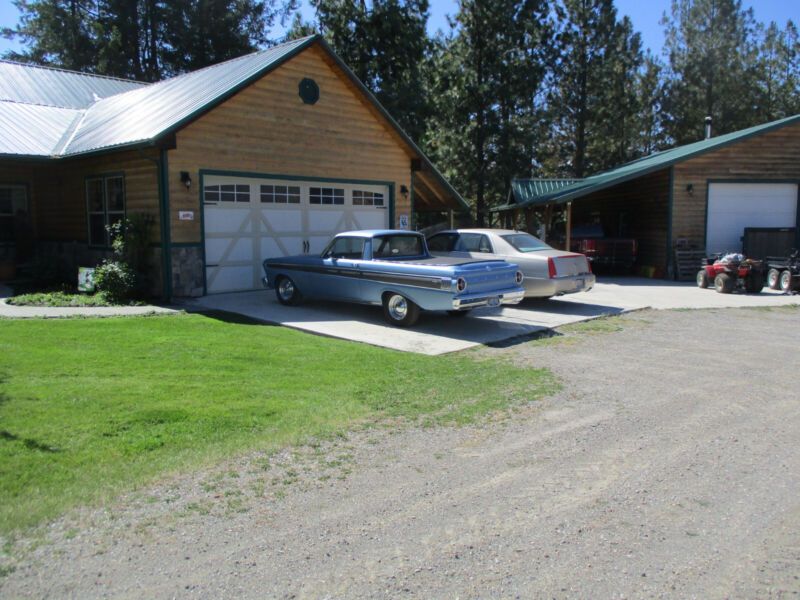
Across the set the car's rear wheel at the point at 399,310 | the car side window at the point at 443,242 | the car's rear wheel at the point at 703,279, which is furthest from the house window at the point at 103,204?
the car's rear wheel at the point at 703,279

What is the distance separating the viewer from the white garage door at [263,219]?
14.4 meters

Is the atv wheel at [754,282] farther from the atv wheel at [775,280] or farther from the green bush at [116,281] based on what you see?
the green bush at [116,281]

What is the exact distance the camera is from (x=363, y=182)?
17219mm

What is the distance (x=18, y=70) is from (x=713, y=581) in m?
24.2

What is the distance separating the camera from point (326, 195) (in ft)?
54.5

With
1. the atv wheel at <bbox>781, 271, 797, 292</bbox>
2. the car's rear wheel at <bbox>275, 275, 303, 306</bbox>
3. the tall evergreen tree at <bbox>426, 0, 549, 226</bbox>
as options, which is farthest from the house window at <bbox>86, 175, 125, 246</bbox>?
the tall evergreen tree at <bbox>426, 0, 549, 226</bbox>

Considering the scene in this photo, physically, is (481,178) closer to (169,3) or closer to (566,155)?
(566,155)

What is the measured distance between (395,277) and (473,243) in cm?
395

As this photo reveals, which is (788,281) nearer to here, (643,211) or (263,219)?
(643,211)

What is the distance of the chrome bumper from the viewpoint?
10086 mm

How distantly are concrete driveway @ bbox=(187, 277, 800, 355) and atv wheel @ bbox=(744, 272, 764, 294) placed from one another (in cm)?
19

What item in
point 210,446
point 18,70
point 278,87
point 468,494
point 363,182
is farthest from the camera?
point 18,70

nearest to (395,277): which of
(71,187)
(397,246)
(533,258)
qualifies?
(397,246)

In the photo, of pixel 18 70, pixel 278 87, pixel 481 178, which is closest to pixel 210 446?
pixel 278 87
